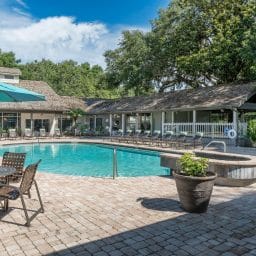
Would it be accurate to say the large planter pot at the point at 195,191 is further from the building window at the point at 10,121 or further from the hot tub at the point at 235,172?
the building window at the point at 10,121

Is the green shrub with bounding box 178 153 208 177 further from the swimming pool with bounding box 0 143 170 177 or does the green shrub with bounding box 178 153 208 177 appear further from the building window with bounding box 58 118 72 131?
the building window with bounding box 58 118 72 131

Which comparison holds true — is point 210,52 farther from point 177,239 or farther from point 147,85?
point 177,239

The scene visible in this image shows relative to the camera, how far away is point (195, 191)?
5348mm

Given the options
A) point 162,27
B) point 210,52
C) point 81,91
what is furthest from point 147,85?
point 81,91

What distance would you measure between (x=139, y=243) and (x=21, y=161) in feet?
→ 11.9

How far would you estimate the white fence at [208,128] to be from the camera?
2069 cm

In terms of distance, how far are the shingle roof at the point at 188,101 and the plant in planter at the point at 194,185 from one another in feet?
49.5

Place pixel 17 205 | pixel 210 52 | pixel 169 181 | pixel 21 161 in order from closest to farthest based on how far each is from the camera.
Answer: pixel 17 205 → pixel 21 161 → pixel 169 181 → pixel 210 52

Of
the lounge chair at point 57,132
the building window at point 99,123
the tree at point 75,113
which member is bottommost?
the lounge chair at point 57,132

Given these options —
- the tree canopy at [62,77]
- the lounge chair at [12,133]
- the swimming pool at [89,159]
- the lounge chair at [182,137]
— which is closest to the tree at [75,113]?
the lounge chair at [12,133]

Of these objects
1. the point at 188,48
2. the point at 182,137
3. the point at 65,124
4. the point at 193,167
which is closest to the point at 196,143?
the point at 182,137

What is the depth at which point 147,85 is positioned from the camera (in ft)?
110

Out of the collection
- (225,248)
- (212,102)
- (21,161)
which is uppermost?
(212,102)

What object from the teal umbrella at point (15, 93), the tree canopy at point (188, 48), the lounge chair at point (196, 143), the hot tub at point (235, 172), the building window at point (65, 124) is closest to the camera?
the teal umbrella at point (15, 93)
